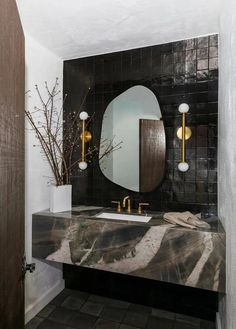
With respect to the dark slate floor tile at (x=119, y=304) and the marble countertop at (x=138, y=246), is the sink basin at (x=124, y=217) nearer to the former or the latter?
the marble countertop at (x=138, y=246)

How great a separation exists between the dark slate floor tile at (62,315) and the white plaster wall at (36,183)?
0.14 m

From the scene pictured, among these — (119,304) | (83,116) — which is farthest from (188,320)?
(83,116)

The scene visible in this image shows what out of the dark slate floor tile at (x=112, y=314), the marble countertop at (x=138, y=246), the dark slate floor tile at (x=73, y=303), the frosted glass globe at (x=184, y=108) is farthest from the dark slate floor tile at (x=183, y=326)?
the frosted glass globe at (x=184, y=108)

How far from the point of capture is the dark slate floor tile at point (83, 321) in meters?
1.86

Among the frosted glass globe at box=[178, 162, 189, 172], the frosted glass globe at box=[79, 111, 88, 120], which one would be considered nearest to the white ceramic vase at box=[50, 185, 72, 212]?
the frosted glass globe at box=[79, 111, 88, 120]

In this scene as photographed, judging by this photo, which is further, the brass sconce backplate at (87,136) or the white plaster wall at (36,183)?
the brass sconce backplate at (87,136)

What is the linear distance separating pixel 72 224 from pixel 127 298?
98cm

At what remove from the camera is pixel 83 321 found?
6.29ft

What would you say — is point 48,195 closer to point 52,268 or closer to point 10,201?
point 52,268

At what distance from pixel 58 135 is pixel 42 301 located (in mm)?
1580

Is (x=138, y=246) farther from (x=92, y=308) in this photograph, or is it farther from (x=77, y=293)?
(x=77, y=293)

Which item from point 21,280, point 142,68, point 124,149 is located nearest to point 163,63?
point 142,68

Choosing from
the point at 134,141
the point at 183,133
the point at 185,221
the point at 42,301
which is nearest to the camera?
the point at 185,221

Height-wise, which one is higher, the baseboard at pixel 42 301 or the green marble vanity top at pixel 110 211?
the green marble vanity top at pixel 110 211
